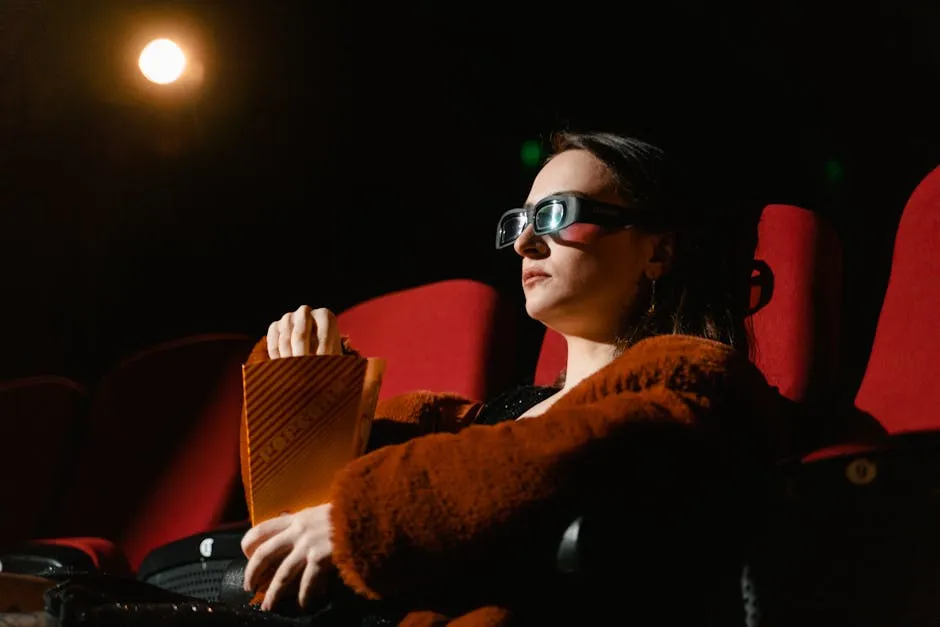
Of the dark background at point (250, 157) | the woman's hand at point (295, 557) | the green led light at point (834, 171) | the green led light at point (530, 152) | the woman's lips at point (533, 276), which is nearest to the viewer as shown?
the woman's hand at point (295, 557)

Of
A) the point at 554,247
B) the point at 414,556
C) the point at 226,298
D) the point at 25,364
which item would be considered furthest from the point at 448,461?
the point at 25,364

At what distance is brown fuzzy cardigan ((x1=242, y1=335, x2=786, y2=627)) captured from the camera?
639 millimetres

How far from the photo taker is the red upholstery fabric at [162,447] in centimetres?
156

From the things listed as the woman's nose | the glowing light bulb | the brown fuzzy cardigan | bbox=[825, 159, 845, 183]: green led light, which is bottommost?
the brown fuzzy cardigan

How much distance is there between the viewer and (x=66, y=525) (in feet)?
5.34

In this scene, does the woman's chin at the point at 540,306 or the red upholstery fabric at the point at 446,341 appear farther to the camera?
the red upholstery fabric at the point at 446,341

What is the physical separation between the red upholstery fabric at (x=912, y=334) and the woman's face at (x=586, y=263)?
248mm

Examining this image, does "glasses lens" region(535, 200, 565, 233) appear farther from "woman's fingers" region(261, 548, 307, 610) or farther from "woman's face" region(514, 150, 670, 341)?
"woman's fingers" region(261, 548, 307, 610)

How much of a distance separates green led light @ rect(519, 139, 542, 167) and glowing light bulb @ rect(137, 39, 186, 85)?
0.83m

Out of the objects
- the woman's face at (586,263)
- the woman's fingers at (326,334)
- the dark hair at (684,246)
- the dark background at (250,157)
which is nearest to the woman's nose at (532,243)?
the woman's face at (586,263)

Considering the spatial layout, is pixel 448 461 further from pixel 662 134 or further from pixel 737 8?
pixel 737 8

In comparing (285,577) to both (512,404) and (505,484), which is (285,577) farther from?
(512,404)

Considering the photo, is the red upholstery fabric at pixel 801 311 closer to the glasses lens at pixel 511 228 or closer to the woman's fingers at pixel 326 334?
the glasses lens at pixel 511 228

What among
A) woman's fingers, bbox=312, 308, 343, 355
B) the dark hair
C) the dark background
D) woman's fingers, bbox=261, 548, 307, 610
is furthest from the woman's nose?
the dark background
